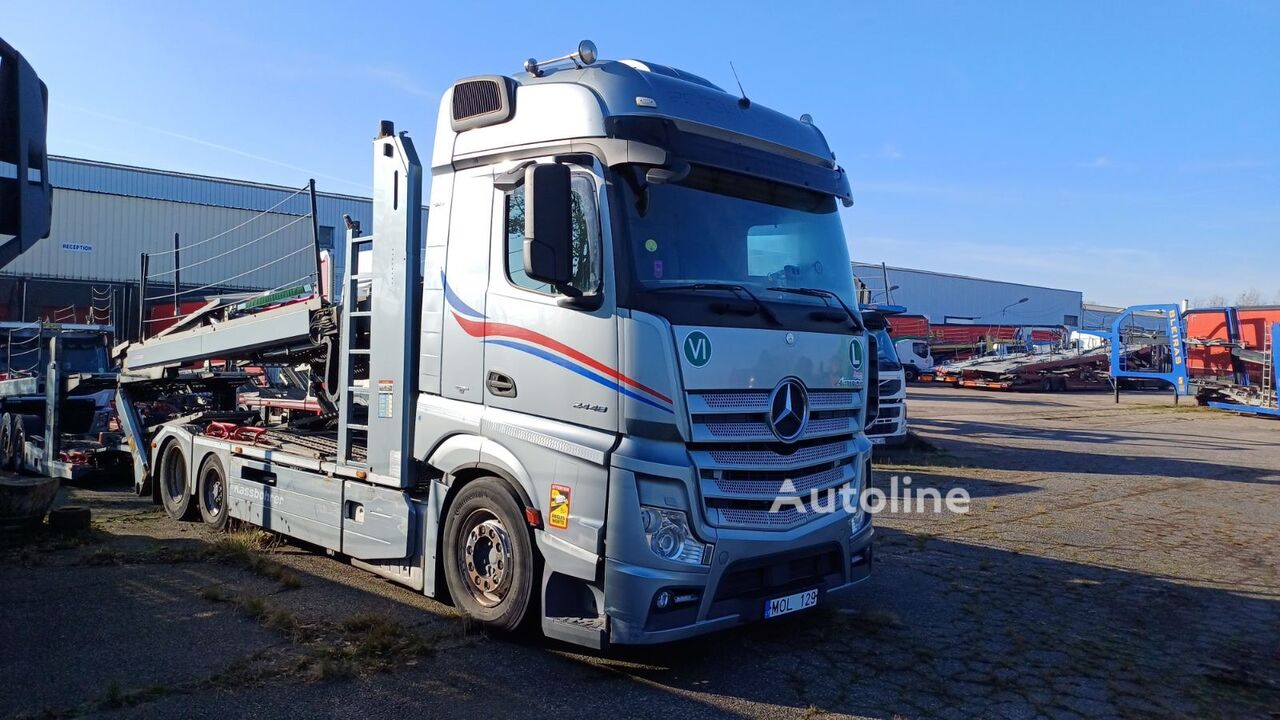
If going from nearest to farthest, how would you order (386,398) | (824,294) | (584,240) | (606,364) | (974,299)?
(606,364) < (584,240) < (824,294) < (386,398) < (974,299)

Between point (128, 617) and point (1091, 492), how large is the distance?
35.5ft

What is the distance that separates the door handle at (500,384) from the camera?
209 inches

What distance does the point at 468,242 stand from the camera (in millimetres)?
5711

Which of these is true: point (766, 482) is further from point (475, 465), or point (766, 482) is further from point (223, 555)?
point (223, 555)

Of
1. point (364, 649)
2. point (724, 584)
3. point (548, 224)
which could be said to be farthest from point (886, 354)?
point (364, 649)

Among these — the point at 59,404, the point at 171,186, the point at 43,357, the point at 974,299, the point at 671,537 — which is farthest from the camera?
the point at 974,299

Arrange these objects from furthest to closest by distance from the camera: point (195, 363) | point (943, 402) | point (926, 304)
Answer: point (926, 304)
point (943, 402)
point (195, 363)

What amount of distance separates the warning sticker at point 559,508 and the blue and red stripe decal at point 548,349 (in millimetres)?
635

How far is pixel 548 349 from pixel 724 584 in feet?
5.33

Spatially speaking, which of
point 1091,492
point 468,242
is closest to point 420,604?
point 468,242

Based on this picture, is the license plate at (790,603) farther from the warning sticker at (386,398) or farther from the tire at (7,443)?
the tire at (7,443)

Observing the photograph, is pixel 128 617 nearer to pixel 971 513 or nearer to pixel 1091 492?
pixel 971 513

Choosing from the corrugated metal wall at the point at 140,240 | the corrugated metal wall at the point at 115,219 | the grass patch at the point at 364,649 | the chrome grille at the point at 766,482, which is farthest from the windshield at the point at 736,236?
the corrugated metal wall at the point at 140,240

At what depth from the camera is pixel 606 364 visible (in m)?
4.81
